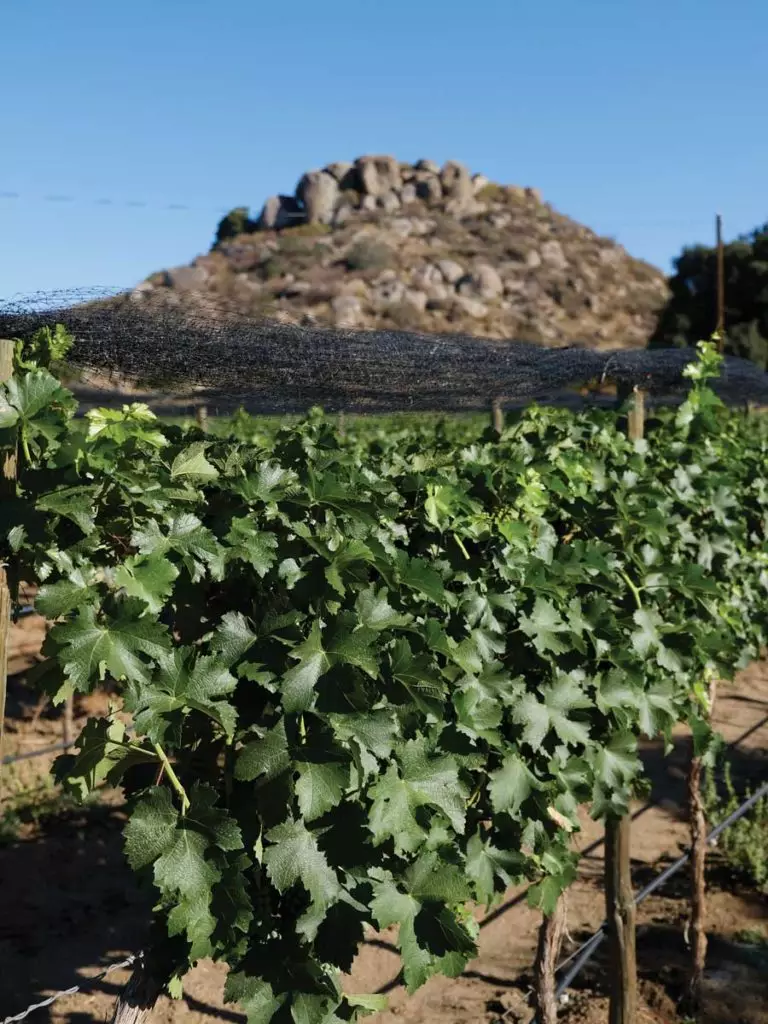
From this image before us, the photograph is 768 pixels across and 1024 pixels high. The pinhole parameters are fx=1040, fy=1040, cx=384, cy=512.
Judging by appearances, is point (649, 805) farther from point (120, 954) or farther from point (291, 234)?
point (291, 234)

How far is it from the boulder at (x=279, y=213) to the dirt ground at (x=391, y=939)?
66.9m

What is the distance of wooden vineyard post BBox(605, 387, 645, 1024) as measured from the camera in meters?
3.78

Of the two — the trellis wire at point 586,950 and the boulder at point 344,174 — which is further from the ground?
the boulder at point 344,174

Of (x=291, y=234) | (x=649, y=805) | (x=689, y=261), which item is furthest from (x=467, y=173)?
(x=649, y=805)

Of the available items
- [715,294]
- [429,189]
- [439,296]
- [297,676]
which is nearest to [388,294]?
[439,296]

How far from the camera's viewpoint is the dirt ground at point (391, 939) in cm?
427

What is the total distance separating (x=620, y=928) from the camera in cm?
383

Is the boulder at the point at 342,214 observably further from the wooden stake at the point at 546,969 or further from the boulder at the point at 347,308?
the wooden stake at the point at 546,969

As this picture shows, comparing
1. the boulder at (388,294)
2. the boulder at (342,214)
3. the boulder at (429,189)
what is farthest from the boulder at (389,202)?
the boulder at (388,294)

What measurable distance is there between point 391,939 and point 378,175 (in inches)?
2819

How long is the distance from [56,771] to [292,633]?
707 mm

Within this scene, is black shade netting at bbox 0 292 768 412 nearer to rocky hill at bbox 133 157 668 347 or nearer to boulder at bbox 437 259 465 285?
rocky hill at bbox 133 157 668 347

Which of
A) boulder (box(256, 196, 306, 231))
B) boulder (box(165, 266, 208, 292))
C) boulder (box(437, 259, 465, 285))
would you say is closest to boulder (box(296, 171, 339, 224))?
boulder (box(256, 196, 306, 231))

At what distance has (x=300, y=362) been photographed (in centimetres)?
384
